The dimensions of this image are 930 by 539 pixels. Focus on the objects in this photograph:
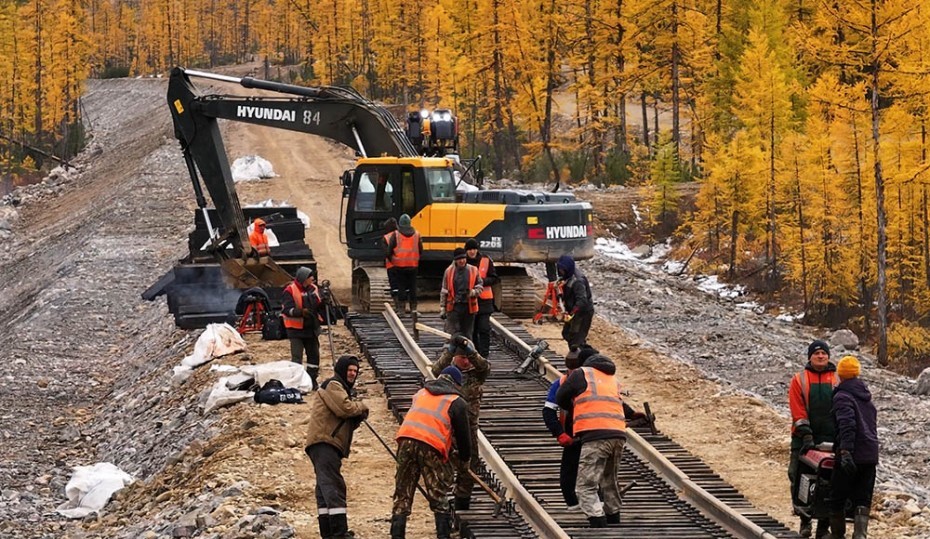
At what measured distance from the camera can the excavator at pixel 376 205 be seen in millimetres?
24234

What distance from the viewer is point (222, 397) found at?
19328mm

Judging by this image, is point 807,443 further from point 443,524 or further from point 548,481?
point 443,524

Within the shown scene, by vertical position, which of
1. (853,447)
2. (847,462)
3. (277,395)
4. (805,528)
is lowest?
(805,528)

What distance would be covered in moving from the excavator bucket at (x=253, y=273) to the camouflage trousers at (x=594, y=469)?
1380 cm

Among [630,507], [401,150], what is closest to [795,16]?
[401,150]

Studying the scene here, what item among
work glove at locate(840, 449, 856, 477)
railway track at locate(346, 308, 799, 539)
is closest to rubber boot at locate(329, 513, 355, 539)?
railway track at locate(346, 308, 799, 539)

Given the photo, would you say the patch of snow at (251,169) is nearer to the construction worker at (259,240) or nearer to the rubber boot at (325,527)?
the construction worker at (259,240)

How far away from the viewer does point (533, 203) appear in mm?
24672

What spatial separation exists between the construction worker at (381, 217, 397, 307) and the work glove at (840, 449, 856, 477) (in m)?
12.2

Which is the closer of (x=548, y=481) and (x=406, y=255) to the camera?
(x=548, y=481)

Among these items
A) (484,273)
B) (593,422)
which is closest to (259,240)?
(484,273)

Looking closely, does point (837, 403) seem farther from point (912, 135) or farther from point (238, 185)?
Answer: point (238, 185)

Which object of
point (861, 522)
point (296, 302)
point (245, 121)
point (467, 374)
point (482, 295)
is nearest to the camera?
point (861, 522)

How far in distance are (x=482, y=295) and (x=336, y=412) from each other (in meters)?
6.59
